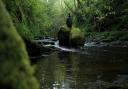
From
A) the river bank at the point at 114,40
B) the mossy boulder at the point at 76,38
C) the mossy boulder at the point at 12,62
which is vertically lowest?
the river bank at the point at 114,40

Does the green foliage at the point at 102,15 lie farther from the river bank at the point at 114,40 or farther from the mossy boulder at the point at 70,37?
the mossy boulder at the point at 70,37

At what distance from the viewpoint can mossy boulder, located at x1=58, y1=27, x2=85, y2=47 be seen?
37.7 metres

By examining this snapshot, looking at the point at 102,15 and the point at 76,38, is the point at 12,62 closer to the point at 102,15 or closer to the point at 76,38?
the point at 76,38

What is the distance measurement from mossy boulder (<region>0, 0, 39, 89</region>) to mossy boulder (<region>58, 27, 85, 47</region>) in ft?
117

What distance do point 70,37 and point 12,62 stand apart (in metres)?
36.1

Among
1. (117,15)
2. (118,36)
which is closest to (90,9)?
(117,15)

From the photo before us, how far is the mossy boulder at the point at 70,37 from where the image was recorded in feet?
124

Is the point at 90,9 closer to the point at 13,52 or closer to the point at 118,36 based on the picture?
the point at 118,36

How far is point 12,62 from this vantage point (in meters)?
1.82

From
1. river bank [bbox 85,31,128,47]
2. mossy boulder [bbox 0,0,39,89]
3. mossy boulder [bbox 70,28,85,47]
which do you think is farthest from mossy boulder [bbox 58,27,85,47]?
mossy boulder [bbox 0,0,39,89]

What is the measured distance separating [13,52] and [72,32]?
36903 millimetres

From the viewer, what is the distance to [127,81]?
13.3 m

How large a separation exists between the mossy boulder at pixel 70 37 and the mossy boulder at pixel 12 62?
117 ft

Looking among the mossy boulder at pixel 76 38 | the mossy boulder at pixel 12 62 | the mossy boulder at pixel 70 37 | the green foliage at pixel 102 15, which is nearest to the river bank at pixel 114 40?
the mossy boulder at pixel 76 38
